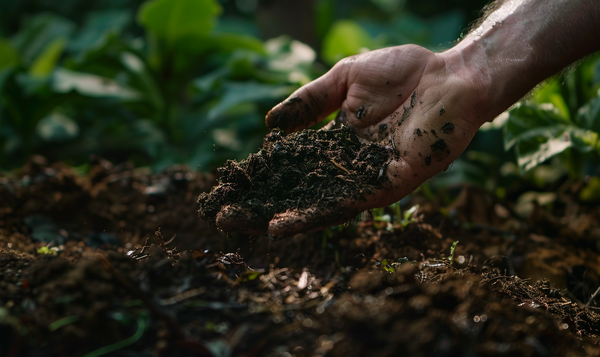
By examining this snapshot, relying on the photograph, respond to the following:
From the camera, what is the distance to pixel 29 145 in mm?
3035

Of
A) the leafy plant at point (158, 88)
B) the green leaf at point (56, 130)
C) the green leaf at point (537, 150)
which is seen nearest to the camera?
the green leaf at point (537, 150)

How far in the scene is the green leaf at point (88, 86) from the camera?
2643 mm

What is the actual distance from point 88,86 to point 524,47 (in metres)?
2.71

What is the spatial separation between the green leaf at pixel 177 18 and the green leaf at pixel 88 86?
1.70ft

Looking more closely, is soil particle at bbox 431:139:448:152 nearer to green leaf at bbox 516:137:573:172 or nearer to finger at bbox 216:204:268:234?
finger at bbox 216:204:268:234

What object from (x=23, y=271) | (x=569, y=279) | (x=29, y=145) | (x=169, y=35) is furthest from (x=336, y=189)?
(x=29, y=145)

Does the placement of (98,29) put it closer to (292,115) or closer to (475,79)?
(292,115)

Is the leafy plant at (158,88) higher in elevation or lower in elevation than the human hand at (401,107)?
higher

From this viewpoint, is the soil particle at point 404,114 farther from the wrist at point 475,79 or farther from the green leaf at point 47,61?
the green leaf at point 47,61

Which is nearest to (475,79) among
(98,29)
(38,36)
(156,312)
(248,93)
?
(156,312)

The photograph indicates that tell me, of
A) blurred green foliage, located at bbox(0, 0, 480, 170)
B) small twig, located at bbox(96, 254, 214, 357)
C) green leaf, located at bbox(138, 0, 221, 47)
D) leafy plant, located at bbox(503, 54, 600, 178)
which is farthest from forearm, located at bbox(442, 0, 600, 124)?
green leaf, located at bbox(138, 0, 221, 47)

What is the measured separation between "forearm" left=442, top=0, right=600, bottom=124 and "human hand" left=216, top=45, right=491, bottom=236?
0.16 ft

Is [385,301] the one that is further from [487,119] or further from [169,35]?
[169,35]

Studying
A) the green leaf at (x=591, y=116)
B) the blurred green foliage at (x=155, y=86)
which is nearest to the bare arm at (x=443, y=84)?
the green leaf at (x=591, y=116)
